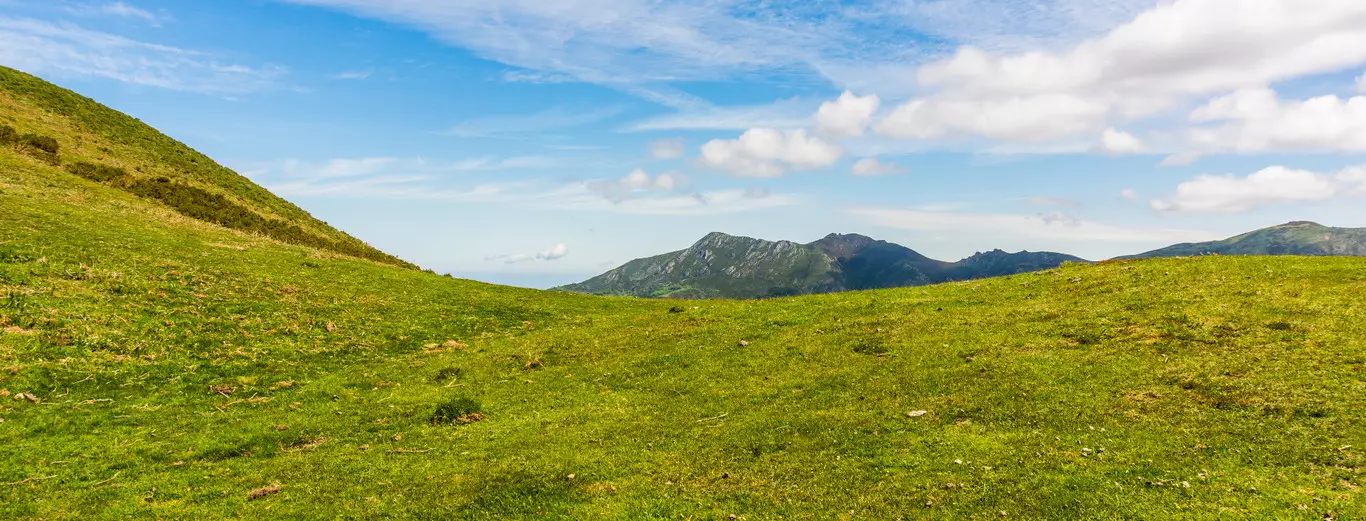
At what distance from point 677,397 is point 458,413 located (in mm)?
8258

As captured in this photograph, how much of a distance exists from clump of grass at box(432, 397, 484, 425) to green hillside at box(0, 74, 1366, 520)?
134 mm

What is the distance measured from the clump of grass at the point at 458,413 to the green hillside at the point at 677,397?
134 millimetres

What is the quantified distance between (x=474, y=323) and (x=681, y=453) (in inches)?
963

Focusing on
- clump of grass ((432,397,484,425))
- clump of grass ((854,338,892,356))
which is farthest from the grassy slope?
clump of grass ((854,338,892,356))

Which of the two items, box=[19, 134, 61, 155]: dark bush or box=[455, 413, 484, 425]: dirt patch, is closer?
box=[455, 413, 484, 425]: dirt patch

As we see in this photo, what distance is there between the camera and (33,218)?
3897cm

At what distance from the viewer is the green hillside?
47.4 feet

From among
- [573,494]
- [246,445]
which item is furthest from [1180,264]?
[246,445]

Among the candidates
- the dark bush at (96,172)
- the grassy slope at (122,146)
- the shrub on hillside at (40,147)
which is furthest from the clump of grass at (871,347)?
the shrub on hillside at (40,147)

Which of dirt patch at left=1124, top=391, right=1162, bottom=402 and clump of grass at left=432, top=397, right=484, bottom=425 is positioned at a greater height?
dirt patch at left=1124, top=391, right=1162, bottom=402

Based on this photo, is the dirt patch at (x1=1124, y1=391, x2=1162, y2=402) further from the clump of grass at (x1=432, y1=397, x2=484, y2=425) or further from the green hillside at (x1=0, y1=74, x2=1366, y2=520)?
the clump of grass at (x1=432, y1=397, x2=484, y2=425)

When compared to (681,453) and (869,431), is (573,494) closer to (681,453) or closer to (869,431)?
(681,453)

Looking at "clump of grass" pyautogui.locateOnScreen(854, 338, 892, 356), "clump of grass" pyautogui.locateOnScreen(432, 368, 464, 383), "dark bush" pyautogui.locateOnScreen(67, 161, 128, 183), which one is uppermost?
"dark bush" pyautogui.locateOnScreen(67, 161, 128, 183)

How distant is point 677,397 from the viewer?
24.2 metres
